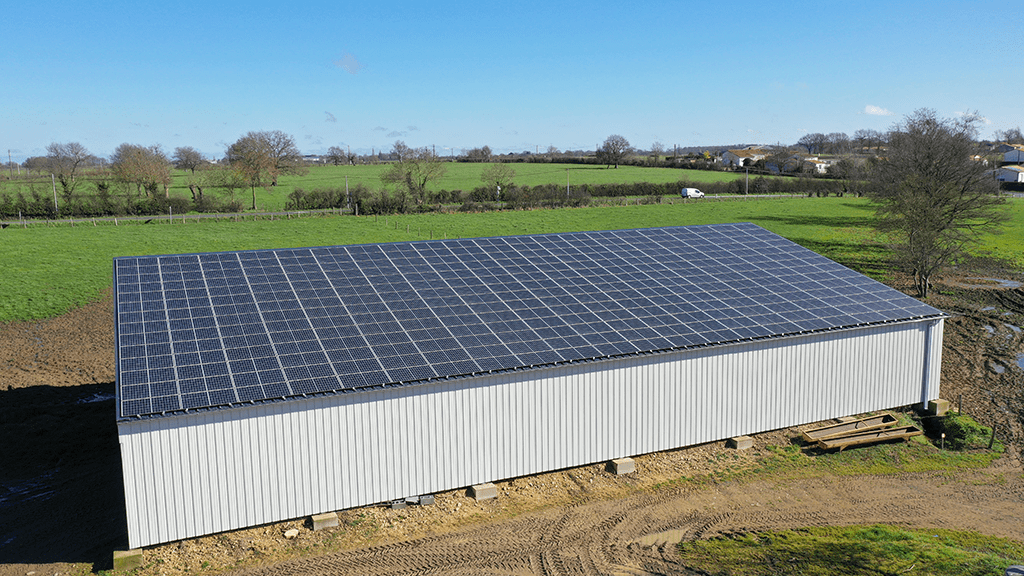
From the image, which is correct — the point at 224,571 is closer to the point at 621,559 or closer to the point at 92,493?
the point at 92,493

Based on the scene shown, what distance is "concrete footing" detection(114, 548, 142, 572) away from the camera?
13.8 meters

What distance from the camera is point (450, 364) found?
55.1 feet

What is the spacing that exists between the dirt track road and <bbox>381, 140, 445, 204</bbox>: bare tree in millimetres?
68652

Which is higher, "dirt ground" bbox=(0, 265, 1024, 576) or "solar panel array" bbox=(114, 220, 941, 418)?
"solar panel array" bbox=(114, 220, 941, 418)

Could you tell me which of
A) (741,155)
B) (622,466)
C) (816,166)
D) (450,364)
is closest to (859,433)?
(622,466)

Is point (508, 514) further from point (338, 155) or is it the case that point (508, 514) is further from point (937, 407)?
point (338, 155)

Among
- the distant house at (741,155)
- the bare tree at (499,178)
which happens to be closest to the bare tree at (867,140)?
the distant house at (741,155)

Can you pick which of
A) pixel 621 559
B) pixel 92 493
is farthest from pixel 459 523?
pixel 92 493

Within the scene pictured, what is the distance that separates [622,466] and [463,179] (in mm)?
100270

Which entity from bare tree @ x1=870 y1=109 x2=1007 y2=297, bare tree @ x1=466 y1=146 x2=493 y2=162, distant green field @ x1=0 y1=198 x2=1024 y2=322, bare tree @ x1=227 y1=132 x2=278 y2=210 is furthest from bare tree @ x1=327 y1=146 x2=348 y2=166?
bare tree @ x1=870 y1=109 x2=1007 y2=297

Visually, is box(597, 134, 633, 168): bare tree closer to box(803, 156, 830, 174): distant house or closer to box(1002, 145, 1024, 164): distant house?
box(803, 156, 830, 174): distant house

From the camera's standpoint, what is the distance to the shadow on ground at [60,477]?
14.7 metres

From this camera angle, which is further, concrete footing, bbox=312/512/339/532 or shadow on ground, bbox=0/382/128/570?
concrete footing, bbox=312/512/339/532

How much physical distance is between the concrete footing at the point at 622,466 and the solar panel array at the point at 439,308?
2892mm
